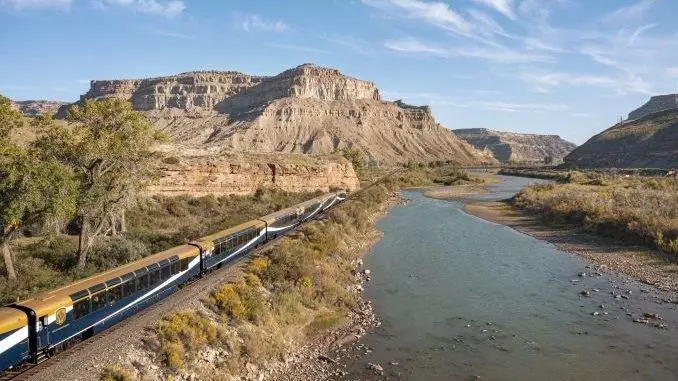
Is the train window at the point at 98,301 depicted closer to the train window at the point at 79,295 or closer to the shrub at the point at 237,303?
the train window at the point at 79,295

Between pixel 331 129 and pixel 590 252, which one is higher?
pixel 331 129

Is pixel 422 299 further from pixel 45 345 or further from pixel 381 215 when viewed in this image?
pixel 381 215

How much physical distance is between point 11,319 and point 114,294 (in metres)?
3.94

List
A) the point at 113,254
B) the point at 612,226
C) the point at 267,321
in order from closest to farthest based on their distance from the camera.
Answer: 1. the point at 267,321
2. the point at 113,254
3. the point at 612,226

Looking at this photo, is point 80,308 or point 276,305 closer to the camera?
point 80,308

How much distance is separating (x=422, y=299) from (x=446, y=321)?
3345 millimetres

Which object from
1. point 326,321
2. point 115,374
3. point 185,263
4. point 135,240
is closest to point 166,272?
point 185,263

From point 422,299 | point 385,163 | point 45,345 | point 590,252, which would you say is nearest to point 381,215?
point 590,252

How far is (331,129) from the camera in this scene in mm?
179625

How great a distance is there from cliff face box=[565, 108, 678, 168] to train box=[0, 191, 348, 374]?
432ft

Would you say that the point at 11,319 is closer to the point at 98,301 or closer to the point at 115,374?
the point at 115,374

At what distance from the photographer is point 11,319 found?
12578 mm

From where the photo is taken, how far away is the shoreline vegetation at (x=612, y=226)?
108 feet

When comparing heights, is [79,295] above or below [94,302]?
above
